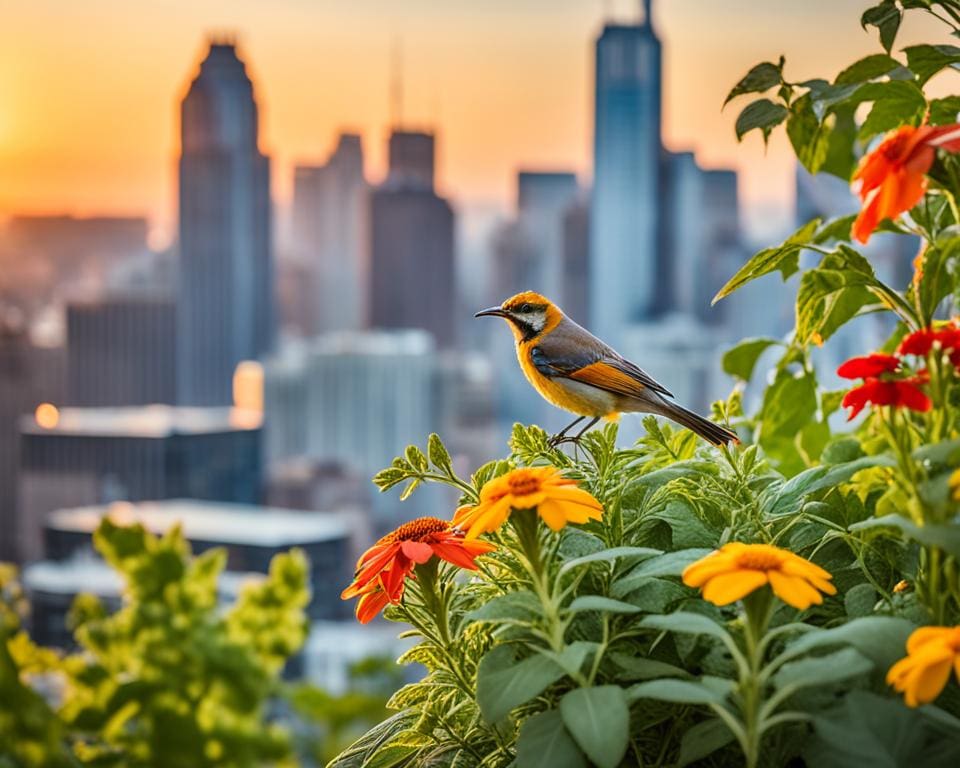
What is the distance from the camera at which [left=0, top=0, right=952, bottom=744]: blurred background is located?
1073 inches

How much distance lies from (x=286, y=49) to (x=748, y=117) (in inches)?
1547

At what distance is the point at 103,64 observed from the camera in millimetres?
27609

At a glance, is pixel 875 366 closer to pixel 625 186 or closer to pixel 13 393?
pixel 625 186

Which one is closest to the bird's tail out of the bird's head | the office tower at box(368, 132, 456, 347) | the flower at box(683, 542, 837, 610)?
the bird's head

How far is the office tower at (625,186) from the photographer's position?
1341 inches

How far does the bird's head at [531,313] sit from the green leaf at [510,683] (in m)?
0.44

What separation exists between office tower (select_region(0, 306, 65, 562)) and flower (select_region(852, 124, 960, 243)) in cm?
3454

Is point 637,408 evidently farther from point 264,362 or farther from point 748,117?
point 264,362

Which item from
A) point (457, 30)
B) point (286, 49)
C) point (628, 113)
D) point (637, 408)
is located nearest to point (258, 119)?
point (286, 49)

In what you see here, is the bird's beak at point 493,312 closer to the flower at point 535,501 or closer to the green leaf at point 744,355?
the green leaf at point 744,355

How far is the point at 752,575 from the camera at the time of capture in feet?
1.30

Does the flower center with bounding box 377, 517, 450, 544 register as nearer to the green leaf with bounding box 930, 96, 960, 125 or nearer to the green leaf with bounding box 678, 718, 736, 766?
the green leaf with bounding box 678, 718, 736, 766

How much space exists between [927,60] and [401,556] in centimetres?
38

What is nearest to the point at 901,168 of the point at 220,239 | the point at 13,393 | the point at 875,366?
the point at 875,366
